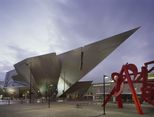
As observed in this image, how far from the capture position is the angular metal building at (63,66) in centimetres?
5122

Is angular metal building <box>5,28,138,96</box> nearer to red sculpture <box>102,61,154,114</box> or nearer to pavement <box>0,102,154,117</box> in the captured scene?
red sculpture <box>102,61,154,114</box>

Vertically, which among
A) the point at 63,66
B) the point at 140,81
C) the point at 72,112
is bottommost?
the point at 72,112

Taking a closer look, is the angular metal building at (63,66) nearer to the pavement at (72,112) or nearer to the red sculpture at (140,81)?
the red sculpture at (140,81)

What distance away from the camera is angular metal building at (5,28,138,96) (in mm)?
51219

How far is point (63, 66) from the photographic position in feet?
198

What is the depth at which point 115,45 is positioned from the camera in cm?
4662

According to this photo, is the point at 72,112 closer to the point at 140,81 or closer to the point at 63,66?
the point at 140,81

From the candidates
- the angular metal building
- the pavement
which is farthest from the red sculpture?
the angular metal building

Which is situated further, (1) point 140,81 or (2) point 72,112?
(1) point 140,81

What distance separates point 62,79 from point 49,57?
25.8ft

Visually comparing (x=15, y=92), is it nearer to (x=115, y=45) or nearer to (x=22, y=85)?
(x=22, y=85)

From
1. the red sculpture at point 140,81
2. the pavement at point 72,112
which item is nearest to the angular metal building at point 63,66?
the red sculpture at point 140,81

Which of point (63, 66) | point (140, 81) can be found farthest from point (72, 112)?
point (63, 66)

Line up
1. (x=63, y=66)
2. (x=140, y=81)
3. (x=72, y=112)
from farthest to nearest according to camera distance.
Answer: (x=63, y=66), (x=140, y=81), (x=72, y=112)
